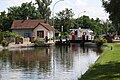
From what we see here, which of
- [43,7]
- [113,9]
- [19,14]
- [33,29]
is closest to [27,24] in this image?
[33,29]

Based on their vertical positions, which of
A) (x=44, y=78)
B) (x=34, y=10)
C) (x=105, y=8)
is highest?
(x=34, y=10)

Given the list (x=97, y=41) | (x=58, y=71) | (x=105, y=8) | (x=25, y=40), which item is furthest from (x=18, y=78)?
(x=25, y=40)

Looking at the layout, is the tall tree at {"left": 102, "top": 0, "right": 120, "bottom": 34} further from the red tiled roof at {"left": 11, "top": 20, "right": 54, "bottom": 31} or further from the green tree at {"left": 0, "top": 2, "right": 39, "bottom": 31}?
the green tree at {"left": 0, "top": 2, "right": 39, "bottom": 31}

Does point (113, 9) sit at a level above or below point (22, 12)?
below

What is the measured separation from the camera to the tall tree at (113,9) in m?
23.9

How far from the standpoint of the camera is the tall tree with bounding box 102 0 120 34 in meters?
23.9

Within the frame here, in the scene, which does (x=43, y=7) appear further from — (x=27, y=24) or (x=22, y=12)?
(x=27, y=24)

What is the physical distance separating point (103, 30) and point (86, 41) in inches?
4532

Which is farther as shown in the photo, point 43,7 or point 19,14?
point 43,7

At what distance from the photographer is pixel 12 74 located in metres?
26.5

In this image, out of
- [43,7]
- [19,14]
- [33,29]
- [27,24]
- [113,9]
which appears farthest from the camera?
[43,7]

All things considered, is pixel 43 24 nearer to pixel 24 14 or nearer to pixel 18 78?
pixel 24 14

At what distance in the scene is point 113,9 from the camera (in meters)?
24.3

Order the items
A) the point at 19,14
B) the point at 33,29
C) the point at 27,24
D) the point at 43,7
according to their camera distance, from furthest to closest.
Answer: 1. the point at 43,7
2. the point at 19,14
3. the point at 27,24
4. the point at 33,29
